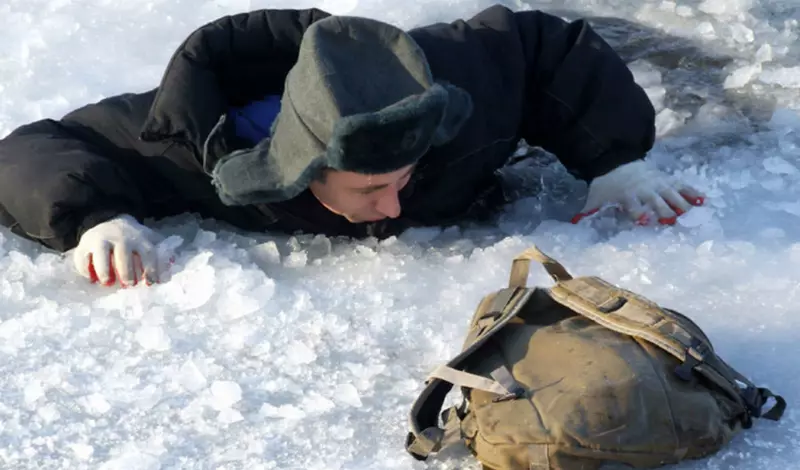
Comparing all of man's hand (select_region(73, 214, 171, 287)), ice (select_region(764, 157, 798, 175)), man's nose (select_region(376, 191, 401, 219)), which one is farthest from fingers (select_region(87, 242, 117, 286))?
ice (select_region(764, 157, 798, 175))

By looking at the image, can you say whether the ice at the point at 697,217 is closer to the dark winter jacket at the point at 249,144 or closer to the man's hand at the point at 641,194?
the man's hand at the point at 641,194

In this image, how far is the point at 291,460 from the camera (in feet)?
5.76

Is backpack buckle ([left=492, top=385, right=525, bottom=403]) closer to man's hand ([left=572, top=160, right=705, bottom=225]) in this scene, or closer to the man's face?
the man's face

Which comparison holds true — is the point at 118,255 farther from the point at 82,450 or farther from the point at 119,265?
the point at 82,450

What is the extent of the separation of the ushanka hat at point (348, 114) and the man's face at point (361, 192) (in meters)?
0.09

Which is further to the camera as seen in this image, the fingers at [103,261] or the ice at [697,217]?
the ice at [697,217]

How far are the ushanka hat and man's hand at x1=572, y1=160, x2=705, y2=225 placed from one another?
628mm

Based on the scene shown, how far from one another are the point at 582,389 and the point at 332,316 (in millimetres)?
660

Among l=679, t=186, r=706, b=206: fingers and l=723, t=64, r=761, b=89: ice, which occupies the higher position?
l=679, t=186, r=706, b=206: fingers

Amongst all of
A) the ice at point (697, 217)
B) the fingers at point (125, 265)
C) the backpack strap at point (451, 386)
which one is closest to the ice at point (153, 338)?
the fingers at point (125, 265)

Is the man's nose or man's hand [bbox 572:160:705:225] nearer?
the man's nose

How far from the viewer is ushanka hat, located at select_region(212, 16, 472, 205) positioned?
72.2 inches

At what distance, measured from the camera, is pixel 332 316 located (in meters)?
2.12

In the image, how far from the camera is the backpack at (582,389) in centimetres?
158
